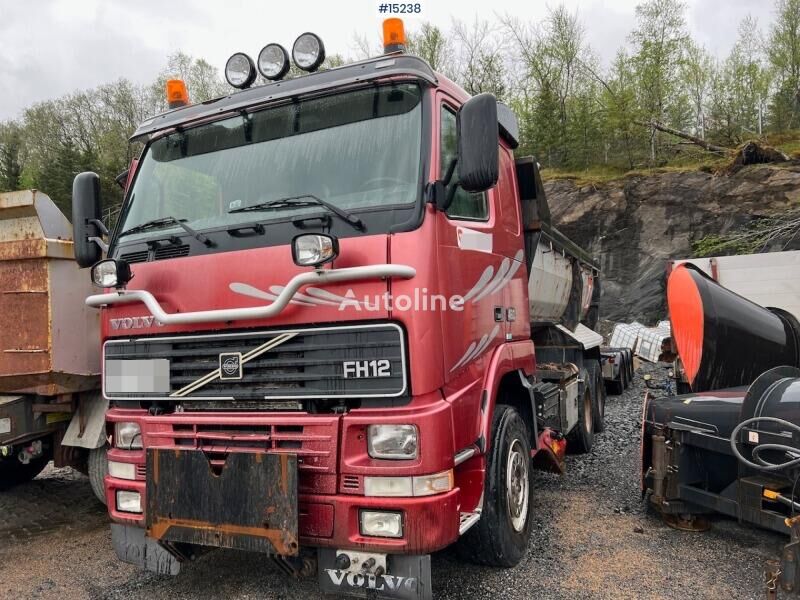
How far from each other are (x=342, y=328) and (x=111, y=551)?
116 inches

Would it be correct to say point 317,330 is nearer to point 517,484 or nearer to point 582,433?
point 517,484

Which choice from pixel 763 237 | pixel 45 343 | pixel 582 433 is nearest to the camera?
pixel 45 343

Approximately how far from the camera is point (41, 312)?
4.34 meters

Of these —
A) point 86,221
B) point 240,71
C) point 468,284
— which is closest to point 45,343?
point 86,221

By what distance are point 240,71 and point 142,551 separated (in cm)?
295

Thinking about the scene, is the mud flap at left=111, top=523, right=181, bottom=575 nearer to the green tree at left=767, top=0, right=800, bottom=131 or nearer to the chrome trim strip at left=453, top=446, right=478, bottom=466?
the chrome trim strip at left=453, top=446, right=478, bottom=466

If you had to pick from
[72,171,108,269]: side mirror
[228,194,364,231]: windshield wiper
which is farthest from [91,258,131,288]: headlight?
[228,194,364,231]: windshield wiper

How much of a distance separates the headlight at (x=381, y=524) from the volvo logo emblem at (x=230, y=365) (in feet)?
3.00

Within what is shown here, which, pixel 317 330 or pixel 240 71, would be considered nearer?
pixel 317 330

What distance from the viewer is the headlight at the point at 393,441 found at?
254 cm

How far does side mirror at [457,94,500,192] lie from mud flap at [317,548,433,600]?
1.75 m

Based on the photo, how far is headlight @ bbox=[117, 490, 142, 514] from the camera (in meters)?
3.06

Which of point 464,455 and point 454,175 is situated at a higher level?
point 454,175

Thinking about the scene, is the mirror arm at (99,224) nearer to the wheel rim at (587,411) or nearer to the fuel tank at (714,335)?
the fuel tank at (714,335)
